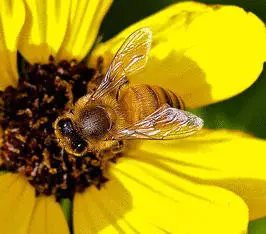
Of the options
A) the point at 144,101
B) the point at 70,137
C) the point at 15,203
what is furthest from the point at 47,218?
the point at 144,101

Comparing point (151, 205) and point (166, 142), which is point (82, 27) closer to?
point (166, 142)

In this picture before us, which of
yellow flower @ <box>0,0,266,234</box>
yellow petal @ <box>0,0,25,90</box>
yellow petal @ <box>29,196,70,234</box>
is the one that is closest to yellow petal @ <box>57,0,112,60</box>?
yellow flower @ <box>0,0,266,234</box>

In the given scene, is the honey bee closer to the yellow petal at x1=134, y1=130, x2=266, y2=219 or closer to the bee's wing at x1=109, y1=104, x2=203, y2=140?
the bee's wing at x1=109, y1=104, x2=203, y2=140

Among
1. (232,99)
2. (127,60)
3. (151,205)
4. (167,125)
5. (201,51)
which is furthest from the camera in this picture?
(232,99)

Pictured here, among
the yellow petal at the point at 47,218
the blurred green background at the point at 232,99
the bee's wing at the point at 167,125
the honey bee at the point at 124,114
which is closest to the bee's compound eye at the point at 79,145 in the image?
the honey bee at the point at 124,114

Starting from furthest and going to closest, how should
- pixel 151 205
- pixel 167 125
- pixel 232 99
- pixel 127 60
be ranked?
1. pixel 232 99
2. pixel 151 205
3. pixel 127 60
4. pixel 167 125

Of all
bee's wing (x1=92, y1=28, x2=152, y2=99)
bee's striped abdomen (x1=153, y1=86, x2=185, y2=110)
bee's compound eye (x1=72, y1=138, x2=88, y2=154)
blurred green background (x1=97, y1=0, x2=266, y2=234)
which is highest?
bee's wing (x1=92, y1=28, x2=152, y2=99)

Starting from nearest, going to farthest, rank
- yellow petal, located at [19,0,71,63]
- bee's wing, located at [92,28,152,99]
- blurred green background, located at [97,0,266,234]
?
bee's wing, located at [92,28,152,99]
yellow petal, located at [19,0,71,63]
blurred green background, located at [97,0,266,234]
